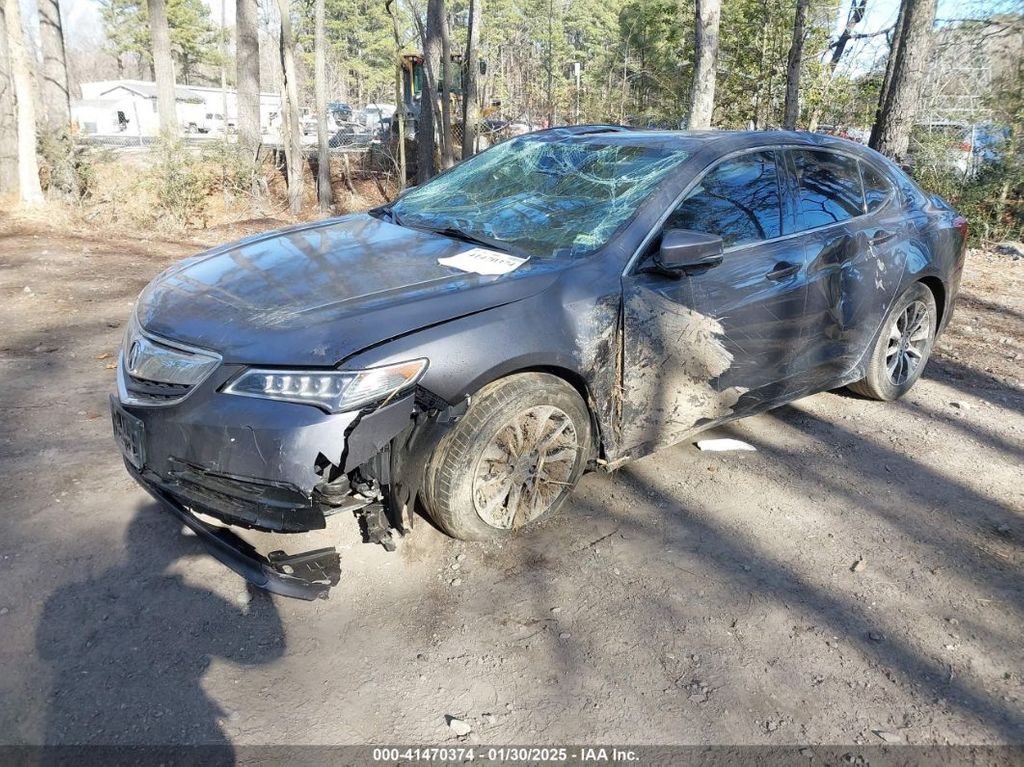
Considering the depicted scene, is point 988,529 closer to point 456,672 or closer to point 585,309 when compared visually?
point 585,309

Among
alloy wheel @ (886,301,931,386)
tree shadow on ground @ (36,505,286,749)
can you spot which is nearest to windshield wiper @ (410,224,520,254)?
tree shadow on ground @ (36,505,286,749)

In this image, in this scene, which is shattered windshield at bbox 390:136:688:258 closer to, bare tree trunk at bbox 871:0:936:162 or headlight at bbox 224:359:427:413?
headlight at bbox 224:359:427:413

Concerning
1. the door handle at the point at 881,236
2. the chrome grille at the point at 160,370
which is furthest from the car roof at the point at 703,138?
the chrome grille at the point at 160,370

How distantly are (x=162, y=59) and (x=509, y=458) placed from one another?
19972 mm

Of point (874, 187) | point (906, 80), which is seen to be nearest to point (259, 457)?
point (874, 187)

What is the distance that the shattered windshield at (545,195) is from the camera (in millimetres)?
3379

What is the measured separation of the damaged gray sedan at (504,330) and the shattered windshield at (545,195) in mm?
16

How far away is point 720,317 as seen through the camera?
11.4ft

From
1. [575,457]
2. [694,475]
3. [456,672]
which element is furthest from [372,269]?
[694,475]

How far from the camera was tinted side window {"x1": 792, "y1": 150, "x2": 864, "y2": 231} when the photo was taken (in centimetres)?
397

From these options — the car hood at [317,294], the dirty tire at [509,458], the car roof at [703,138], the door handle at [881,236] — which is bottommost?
the dirty tire at [509,458]

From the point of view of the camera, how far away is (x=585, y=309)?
3.07m

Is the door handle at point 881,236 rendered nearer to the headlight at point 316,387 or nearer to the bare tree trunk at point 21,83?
the headlight at point 316,387

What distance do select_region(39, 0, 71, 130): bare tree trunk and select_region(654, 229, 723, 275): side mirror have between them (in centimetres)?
1423
